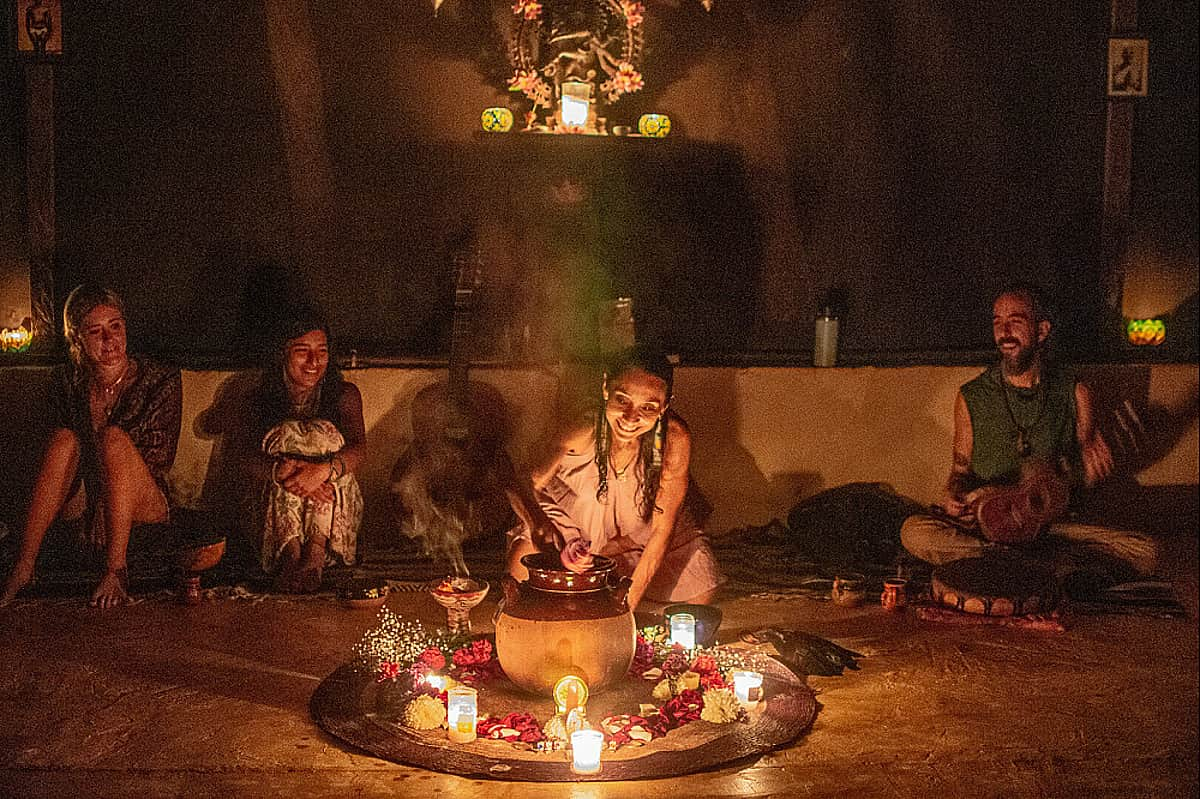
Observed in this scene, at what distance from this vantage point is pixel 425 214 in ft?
30.4

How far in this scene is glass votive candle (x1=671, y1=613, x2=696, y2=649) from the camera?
615 cm

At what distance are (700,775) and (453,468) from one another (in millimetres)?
3839

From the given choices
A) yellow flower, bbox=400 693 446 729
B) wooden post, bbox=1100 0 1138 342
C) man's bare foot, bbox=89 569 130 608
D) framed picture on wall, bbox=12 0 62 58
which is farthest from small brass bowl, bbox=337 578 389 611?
wooden post, bbox=1100 0 1138 342

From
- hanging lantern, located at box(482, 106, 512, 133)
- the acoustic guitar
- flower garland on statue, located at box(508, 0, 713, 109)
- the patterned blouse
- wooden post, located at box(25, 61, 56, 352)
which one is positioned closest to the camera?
the patterned blouse

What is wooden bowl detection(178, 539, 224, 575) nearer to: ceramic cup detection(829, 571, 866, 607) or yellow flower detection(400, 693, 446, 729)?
yellow flower detection(400, 693, 446, 729)

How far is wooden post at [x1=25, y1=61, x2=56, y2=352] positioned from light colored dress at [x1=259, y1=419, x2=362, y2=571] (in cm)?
227

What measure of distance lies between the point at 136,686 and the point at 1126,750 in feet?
13.6

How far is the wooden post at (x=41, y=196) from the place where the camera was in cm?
872

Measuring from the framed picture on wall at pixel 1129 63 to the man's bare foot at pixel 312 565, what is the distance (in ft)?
20.6

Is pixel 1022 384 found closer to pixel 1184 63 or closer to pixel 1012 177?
pixel 1012 177

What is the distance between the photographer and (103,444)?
24.3 feet

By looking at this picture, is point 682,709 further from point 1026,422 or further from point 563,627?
point 1026,422

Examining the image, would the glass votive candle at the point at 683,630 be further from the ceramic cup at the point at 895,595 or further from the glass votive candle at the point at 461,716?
the ceramic cup at the point at 895,595

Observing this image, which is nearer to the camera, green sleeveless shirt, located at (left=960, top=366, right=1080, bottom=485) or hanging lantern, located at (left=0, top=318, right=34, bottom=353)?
green sleeveless shirt, located at (left=960, top=366, right=1080, bottom=485)
